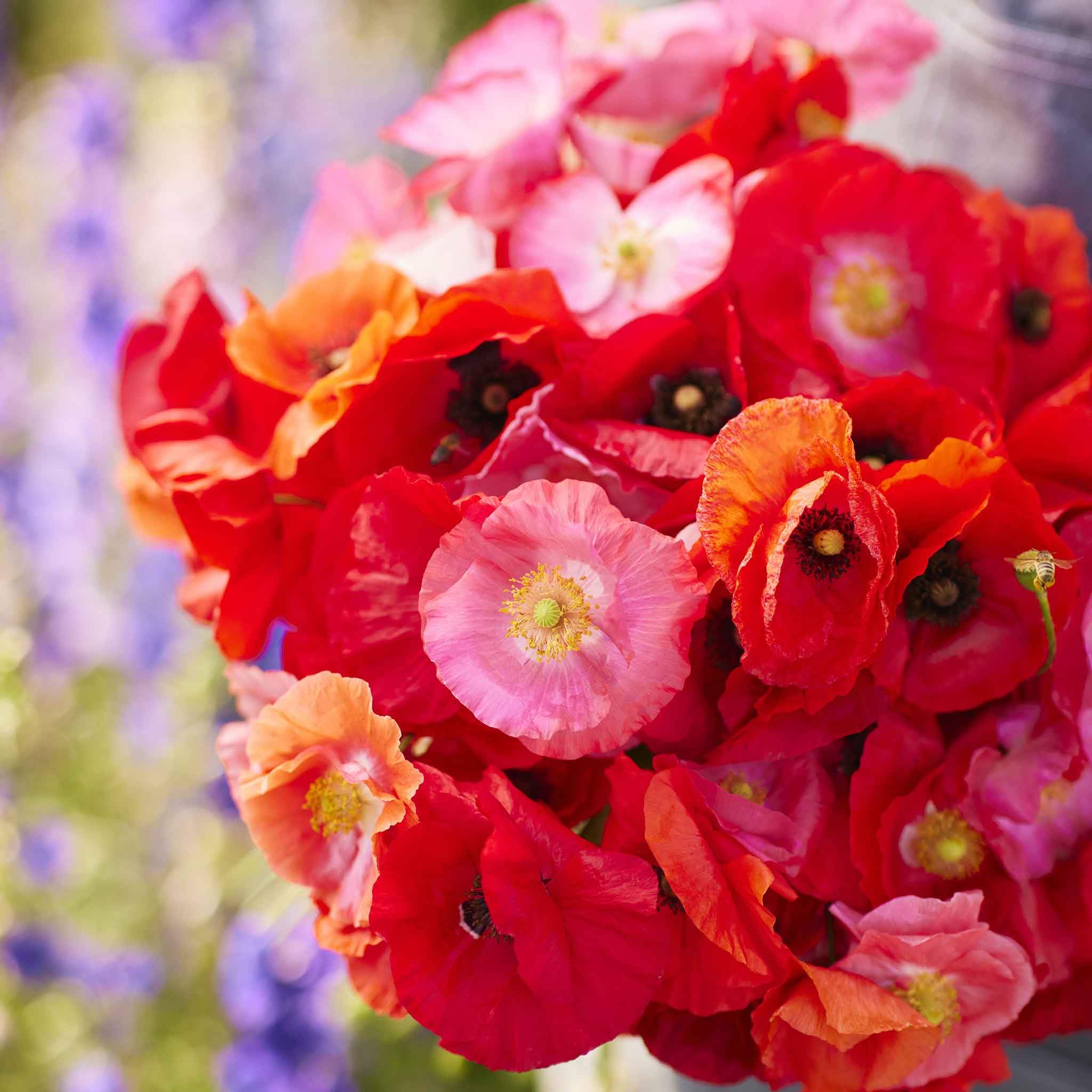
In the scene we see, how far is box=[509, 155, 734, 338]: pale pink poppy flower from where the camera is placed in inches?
19.0

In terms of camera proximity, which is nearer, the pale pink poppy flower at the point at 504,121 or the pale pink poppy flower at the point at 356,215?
the pale pink poppy flower at the point at 504,121

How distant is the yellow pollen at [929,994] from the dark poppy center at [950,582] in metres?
0.14

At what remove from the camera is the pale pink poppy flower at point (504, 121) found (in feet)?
1.75

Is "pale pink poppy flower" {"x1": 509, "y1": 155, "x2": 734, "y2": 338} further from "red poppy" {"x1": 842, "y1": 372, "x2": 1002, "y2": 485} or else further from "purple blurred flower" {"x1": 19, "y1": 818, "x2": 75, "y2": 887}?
"purple blurred flower" {"x1": 19, "y1": 818, "x2": 75, "y2": 887}

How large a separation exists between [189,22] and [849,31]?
111 cm

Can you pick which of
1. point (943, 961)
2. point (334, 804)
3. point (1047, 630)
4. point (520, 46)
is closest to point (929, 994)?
point (943, 961)

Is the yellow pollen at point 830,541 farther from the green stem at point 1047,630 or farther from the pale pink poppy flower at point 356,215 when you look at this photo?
the pale pink poppy flower at point 356,215

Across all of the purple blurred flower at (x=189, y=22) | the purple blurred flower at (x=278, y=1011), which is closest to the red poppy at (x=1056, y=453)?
the purple blurred flower at (x=278, y=1011)

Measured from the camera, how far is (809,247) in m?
0.50

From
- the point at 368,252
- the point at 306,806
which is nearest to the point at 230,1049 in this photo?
the point at 306,806

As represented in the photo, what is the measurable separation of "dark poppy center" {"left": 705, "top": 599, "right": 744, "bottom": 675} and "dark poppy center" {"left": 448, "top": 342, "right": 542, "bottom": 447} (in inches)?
5.1

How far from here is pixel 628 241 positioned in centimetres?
50

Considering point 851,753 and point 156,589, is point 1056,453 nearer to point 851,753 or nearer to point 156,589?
point 851,753

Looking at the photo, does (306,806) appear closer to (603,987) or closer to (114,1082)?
(603,987)
